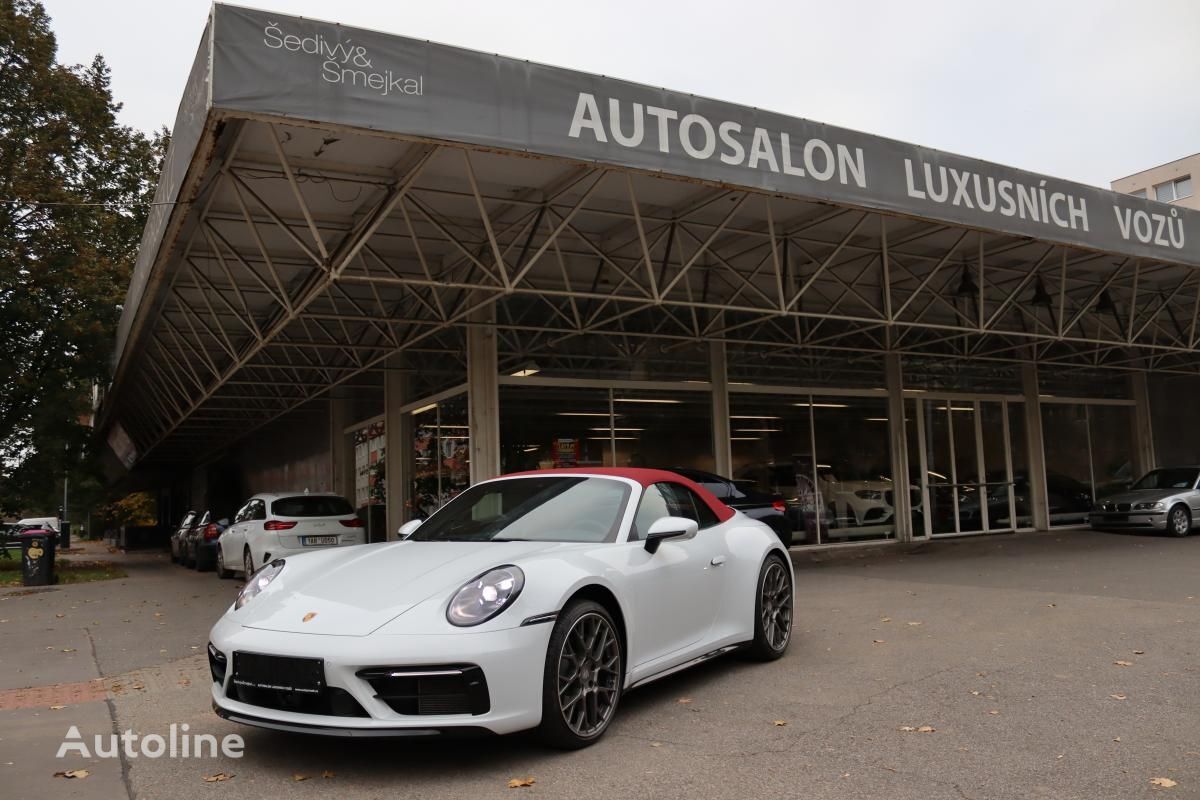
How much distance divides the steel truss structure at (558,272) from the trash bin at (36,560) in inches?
164

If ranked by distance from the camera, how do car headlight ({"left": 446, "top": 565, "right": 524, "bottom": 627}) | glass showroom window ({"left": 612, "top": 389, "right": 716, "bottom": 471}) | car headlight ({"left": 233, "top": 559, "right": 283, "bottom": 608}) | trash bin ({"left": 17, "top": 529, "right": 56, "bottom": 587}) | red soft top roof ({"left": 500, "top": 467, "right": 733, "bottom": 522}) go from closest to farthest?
car headlight ({"left": 446, "top": 565, "right": 524, "bottom": 627}) → car headlight ({"left": 233, "top": 559, "right": 283, "bottom": 608}) → red soft top roof ({"left": 500, "top": 467, "right": 733, "bottom": 522}) → glass showroom window ({"left": 612, "top": 389, "right": 716, "bottom": 471}) → trash bin ({"left": 17, "top": 529, "right": 56, "bottom": 587})

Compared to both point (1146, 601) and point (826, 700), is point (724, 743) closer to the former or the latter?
point (826, 700)

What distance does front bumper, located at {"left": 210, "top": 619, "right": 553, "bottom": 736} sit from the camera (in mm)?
4020

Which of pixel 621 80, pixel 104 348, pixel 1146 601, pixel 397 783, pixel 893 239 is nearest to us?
pixel 397 783

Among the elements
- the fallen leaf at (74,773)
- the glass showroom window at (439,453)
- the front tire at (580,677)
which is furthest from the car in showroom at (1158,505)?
the fallen leaf at (74,773)

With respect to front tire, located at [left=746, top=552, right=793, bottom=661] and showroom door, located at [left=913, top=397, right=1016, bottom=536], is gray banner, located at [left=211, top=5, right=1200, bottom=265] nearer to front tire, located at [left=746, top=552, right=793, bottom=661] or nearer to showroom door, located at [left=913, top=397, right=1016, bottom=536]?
front tire, located at [left=746, top=552, right=793, bottom=661]

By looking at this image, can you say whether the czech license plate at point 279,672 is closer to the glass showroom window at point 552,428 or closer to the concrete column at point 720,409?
the glass showroom window at point 552,428

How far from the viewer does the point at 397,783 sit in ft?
13.5

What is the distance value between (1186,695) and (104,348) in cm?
2419

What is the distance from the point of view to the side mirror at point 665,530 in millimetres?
5137

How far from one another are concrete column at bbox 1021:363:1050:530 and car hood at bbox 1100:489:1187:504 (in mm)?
1383

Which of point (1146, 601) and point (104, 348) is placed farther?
point (104, 348)

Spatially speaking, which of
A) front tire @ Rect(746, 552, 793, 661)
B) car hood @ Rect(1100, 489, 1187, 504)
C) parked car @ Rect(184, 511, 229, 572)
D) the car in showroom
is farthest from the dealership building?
front tire @ Rect(746, 552, 793, 661)

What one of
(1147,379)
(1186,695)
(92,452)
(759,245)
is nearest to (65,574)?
(92,452)
